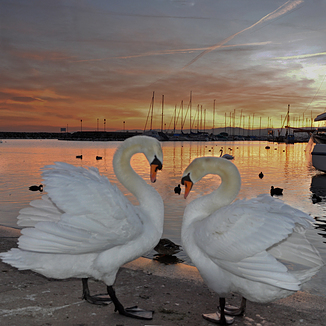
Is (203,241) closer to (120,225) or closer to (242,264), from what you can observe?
(242,264)

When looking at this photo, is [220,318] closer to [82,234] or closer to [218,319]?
[218,319]

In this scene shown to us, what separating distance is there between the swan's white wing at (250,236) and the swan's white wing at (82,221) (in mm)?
870

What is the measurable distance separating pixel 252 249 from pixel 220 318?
3.04ft

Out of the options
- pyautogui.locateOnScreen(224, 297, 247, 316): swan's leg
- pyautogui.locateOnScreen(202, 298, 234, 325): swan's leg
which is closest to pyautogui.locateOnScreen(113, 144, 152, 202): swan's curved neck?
pyautogui.locateOnScreen(202, 298, 234, 325): swan's leg

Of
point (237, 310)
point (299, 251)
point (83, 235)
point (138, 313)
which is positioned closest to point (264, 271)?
point (299, 251)

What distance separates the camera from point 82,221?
3332mm

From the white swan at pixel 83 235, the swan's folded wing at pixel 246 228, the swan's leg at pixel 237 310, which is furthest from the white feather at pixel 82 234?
the swan's leg at pixel 237 310

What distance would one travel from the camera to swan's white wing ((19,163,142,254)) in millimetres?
3291

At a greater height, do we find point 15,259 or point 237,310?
point 15,259

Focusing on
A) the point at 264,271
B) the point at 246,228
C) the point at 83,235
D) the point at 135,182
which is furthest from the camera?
the point at 135,182

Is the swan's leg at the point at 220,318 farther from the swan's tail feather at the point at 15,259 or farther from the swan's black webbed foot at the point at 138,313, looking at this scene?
the swan's tail feather at the point at 15,259

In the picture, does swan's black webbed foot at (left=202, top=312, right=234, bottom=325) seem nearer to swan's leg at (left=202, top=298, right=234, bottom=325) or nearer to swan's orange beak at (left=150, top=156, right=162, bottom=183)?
swan's leg at (left=202, top=298, right=234, bottom=325)

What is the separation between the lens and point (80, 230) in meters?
3.36

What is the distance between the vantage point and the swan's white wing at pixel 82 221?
3.29 metres
